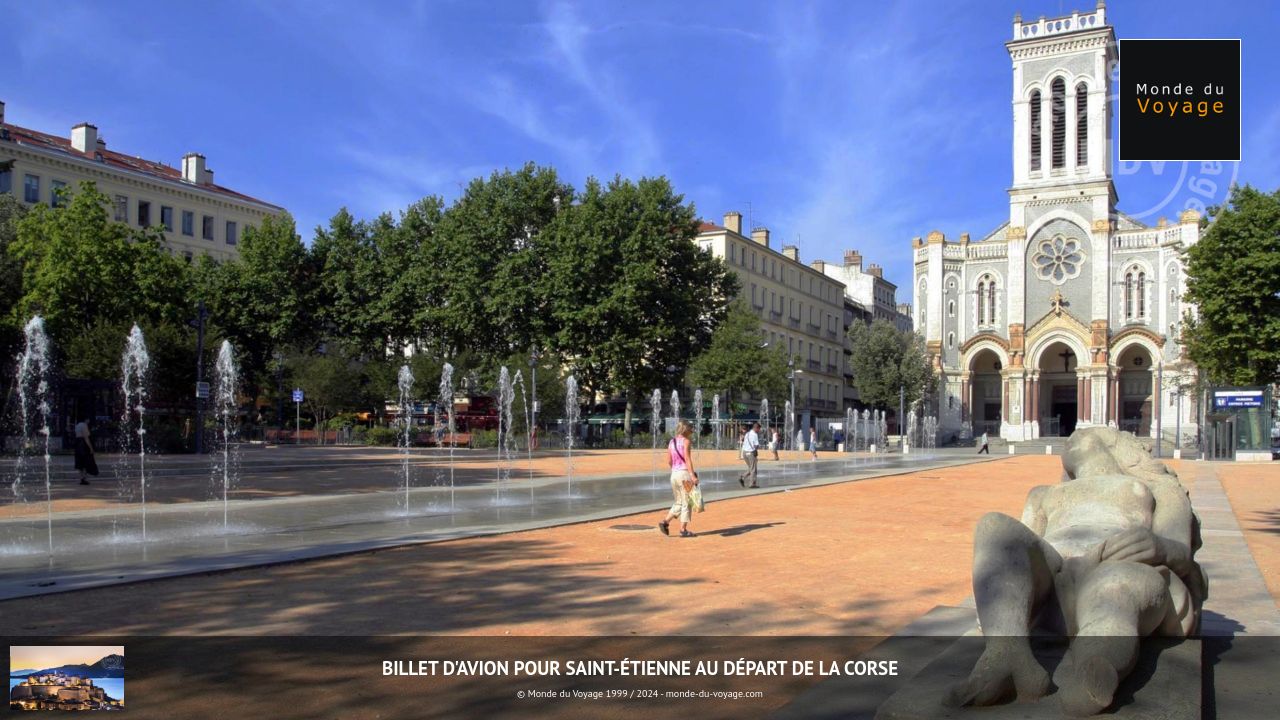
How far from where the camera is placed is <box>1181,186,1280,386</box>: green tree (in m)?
40.2

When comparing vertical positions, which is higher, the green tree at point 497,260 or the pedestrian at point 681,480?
the green tree at point 497,260

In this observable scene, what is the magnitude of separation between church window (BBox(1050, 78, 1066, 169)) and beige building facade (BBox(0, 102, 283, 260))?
5826 centimetres

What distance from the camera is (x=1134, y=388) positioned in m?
71.6

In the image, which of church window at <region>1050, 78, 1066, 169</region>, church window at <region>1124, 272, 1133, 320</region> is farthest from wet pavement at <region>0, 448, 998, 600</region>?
church window at <region>1050, 78, 1066, 169</region>

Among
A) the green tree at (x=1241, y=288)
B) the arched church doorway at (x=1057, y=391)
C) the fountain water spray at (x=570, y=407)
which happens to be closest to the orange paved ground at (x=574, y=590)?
the fountain water spray at (x=570, y=407)

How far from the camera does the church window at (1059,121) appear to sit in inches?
2867

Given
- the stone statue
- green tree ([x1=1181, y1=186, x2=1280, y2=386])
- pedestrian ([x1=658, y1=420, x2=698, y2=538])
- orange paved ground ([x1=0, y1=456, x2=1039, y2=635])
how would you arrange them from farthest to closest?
green tree ([x1=1181, y1=186, x2=1280, y2=386])
pedestrian ([x1=658, y1=420, x2=698, y2=538])
orange paved ground ([x1=0, y1=456, x2=1039, y2=635])
the stone statue

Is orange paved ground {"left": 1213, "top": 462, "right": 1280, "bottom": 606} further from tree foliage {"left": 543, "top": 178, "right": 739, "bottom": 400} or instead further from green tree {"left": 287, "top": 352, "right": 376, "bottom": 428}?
green tree {"left": 287, "top": 352, "right": 376, "bottom": 428}

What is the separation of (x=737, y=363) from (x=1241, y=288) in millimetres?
25328

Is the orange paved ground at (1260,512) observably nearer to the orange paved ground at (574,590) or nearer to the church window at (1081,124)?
the orange paved ground at (574,590)

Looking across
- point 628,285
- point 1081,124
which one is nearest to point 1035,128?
point 1081,124

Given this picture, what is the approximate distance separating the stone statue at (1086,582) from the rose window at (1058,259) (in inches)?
2888

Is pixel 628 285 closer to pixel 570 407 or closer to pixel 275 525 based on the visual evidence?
pixel 570 407

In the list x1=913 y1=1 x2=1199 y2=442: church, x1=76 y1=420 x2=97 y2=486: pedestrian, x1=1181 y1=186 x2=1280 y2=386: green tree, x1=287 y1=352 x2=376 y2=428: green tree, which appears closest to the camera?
x1=76 y1=420 x2=97 y2=486: pedestrian
